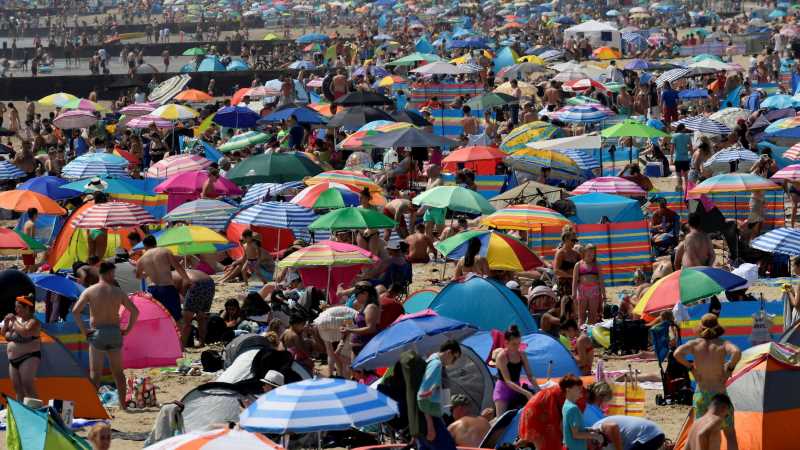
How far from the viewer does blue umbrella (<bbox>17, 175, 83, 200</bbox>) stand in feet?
→ 59.6

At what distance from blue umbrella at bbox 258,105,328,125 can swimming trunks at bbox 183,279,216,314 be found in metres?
11.4

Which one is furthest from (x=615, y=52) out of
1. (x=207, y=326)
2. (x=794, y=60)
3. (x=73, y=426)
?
(x=73, y=426)

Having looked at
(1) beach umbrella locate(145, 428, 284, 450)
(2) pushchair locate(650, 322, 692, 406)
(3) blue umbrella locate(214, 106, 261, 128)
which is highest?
(1) beach umbrella locate(145, 428, 284, 450)

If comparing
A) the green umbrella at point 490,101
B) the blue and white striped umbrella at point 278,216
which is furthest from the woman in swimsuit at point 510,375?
the green umbrella at point 490,101

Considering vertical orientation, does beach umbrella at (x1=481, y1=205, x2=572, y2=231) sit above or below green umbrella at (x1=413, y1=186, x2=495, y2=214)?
above

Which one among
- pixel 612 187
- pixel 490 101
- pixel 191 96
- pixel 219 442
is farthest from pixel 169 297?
pixel 191 96

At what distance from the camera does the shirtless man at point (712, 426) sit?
26.8 feet

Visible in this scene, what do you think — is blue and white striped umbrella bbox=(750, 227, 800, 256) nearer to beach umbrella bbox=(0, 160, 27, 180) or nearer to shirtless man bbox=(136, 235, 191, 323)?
shirtless man bbox=(136, 235, 191, 323)

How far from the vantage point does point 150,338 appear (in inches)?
484

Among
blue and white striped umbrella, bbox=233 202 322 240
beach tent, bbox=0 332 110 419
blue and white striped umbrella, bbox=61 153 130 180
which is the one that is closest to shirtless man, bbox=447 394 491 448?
beach tent, bbox=0 332 110 419

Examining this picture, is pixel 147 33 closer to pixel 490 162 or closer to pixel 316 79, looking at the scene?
pixel 316 79

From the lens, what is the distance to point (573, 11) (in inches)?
2405

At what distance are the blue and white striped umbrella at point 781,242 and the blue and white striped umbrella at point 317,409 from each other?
6.21m

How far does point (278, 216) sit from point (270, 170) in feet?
10.7
